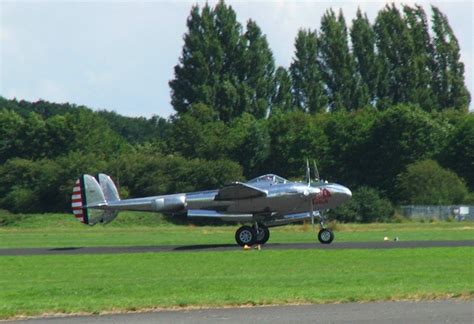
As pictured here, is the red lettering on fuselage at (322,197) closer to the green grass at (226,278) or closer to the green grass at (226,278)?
the green grass at (226,278)

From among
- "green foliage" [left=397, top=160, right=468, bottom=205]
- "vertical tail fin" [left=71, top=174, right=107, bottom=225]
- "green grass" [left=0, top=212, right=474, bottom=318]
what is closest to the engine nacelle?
"vertical tail fin" [left=71, top=174, right=107, bottom=225]

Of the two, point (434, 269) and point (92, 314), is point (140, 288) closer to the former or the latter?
point (92, 314)

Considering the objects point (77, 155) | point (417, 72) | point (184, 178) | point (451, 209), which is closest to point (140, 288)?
point (451, 209)

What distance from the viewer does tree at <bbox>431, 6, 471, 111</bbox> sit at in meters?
96.5

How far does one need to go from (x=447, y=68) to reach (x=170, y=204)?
197ft

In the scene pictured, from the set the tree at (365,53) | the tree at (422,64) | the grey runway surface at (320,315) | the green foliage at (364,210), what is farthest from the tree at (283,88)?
the grey runway surface at (320,315)

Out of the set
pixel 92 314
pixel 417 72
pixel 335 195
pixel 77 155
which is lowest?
pixel 92 314

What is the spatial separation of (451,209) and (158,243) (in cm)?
3217

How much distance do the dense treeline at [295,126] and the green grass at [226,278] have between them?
1456 inches

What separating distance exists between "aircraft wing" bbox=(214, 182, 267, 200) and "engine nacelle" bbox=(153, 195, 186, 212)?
128 centimetres

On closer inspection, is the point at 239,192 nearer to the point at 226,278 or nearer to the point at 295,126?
the point at 226,278

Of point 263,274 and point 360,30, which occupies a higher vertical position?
point 360,30

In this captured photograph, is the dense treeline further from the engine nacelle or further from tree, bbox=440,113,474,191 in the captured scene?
the engine nacelle

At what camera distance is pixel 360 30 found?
9769 cm
